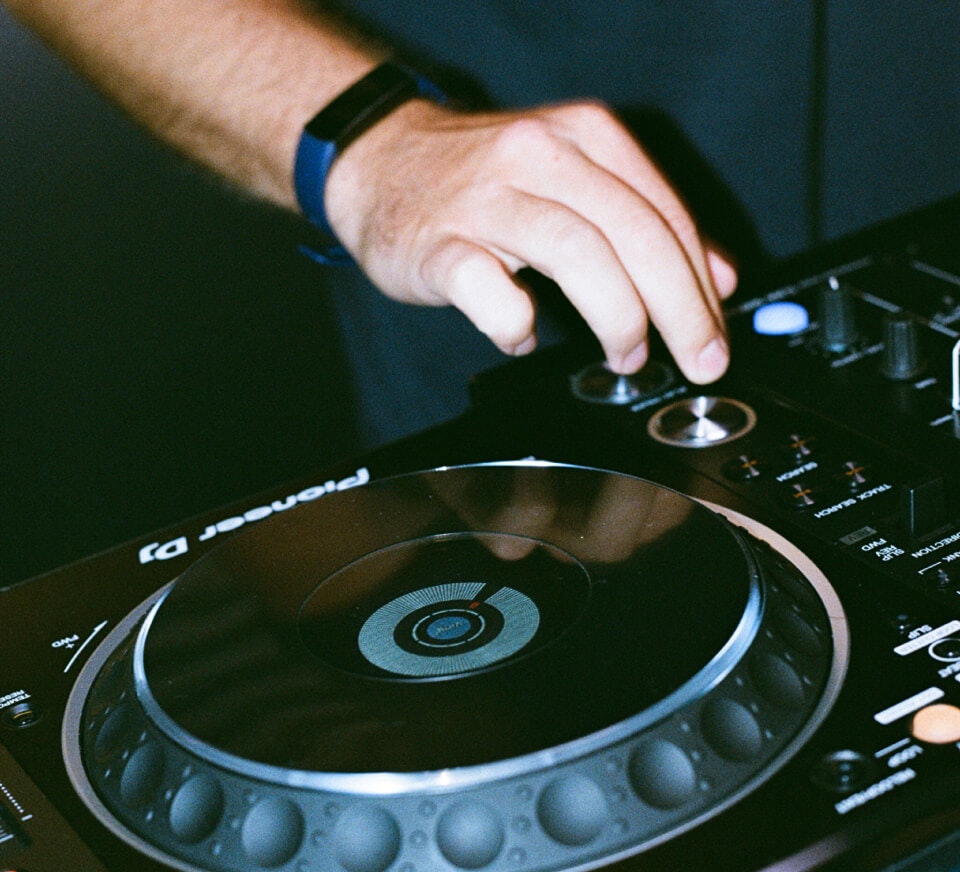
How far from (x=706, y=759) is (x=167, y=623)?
280 millimetres

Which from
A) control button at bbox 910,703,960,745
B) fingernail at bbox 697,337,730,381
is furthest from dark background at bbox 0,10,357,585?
control button at bbox 910,703,960,745

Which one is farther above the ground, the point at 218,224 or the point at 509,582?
the point at 509,582

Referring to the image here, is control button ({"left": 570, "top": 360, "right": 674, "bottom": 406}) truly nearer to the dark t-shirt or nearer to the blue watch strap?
the blue watch strap

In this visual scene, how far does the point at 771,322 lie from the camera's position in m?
0.96

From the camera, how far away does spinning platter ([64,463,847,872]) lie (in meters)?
0.52

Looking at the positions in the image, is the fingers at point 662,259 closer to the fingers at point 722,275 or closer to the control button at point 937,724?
the fingers at point 722,275

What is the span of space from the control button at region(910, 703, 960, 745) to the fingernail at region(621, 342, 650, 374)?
353 mm

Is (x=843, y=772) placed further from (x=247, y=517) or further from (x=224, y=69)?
(x=224, y=69)

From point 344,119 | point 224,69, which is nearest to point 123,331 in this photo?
point 224,69

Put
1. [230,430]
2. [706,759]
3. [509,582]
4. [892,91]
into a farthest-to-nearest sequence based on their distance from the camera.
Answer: [230,430]
[892,91]
[509,582]
[706,759]

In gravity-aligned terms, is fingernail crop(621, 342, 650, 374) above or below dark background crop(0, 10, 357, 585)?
above

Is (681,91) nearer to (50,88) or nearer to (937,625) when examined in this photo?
(50,88)

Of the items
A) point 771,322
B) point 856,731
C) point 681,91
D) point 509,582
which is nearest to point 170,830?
point 509,582

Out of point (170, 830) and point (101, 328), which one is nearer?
point (170, 830)
